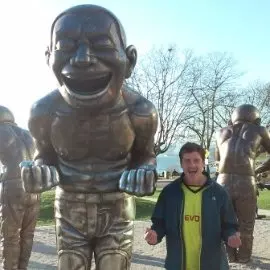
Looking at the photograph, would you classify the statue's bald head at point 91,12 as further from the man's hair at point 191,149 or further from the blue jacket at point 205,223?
the blue jacket at point 205,223

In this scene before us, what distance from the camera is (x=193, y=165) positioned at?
317 centimetres

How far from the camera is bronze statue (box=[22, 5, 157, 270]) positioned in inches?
111

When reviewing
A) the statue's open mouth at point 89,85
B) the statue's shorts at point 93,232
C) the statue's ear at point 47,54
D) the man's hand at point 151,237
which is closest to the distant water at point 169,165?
the man's hand at point 151,237

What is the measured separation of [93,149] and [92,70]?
0.52m

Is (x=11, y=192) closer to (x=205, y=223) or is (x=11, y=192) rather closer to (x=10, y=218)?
(x=10, y=218)

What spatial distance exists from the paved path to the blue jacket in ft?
10.8

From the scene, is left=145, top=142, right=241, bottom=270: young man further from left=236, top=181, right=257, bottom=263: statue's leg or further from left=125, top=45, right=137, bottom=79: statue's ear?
left=236, top=181, right=257, bottom=263: statue's leg

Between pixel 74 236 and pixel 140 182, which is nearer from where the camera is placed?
pixel 140 182

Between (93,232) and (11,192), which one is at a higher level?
(93,232)

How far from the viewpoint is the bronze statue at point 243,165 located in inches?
253

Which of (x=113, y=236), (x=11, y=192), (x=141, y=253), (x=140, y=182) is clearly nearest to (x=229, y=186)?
(x=141, y=253)

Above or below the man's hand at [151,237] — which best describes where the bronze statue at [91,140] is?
above

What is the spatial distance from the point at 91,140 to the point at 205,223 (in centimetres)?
92

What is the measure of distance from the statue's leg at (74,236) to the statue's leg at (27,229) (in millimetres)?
2927
